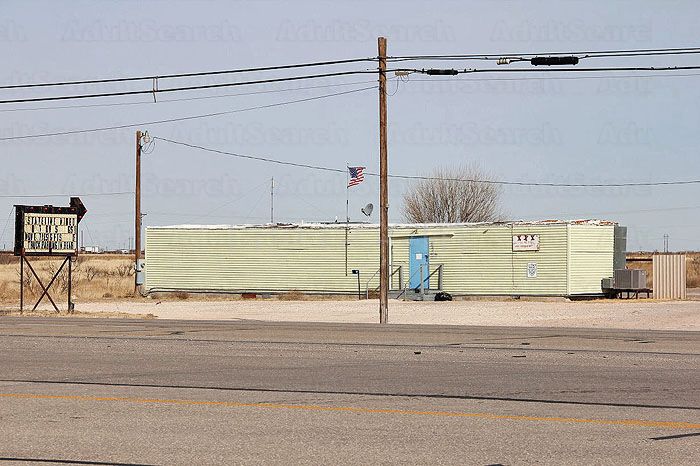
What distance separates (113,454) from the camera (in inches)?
326

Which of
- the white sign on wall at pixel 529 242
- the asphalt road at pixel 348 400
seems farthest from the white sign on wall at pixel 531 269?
the asphalt road at pixel 348 400

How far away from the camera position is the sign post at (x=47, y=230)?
32844 millimetres

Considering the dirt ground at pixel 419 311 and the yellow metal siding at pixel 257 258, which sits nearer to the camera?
the dirt ground at pixel 419 311

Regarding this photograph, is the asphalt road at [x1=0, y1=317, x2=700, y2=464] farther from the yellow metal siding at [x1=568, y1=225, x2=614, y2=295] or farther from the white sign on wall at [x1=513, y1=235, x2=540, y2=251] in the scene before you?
the yellow metal siding at [x1=568, y1=225, x2=614, y2=295]

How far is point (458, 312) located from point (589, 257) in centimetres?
1131

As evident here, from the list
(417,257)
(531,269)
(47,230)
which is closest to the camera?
(47,230)

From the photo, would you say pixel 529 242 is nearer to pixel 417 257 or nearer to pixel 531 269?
pixel 531 269

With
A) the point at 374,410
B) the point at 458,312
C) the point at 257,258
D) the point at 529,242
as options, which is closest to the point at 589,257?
the point at 529,242

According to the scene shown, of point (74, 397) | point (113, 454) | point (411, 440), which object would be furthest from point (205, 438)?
point (74, 397)

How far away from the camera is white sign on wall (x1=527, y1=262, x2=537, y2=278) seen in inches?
1716

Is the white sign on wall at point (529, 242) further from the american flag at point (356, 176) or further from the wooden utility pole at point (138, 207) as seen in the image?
the wooden utility pole at point (138, 207)

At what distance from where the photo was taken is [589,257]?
43938 millimetres

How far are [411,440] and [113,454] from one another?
2484 mm

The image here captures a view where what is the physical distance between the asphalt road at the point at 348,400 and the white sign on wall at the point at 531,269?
23593mm
